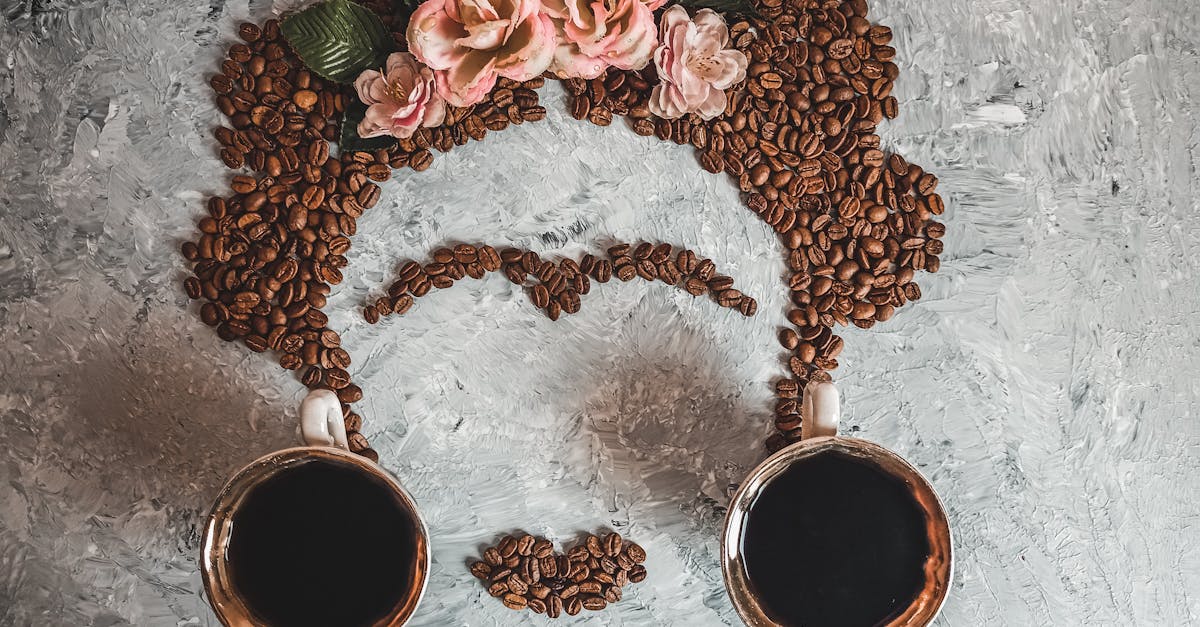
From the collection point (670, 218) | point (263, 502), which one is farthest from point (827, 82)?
point (263, 502)

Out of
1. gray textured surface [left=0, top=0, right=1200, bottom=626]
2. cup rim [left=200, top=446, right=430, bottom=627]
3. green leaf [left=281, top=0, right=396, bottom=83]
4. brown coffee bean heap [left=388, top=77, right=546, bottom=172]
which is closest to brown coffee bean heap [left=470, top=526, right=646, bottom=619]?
gray textured surface [left=0, top=0, right=1200, bottom=626]

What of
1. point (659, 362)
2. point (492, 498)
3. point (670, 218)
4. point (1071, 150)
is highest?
point (1071, 150)

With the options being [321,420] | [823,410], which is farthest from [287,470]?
[823,410]

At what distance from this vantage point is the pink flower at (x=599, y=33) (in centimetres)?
78

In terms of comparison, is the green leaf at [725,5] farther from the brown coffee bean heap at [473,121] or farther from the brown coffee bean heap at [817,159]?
the brown coffee bean heap at [473,121]

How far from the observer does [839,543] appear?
0.78 metres

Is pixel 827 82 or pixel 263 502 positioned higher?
pixel 827 82

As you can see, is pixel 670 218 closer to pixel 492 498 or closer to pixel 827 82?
pixel 827 82

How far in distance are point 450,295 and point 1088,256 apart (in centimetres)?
73

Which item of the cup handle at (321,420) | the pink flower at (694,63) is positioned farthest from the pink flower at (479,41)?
the cup handle at (321,420)

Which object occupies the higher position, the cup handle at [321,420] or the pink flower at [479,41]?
the pink flower at [479,41]

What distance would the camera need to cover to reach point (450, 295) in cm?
89

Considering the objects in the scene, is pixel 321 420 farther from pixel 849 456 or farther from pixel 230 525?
pixel 849 456

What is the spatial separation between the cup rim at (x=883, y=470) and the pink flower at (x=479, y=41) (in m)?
0.45
